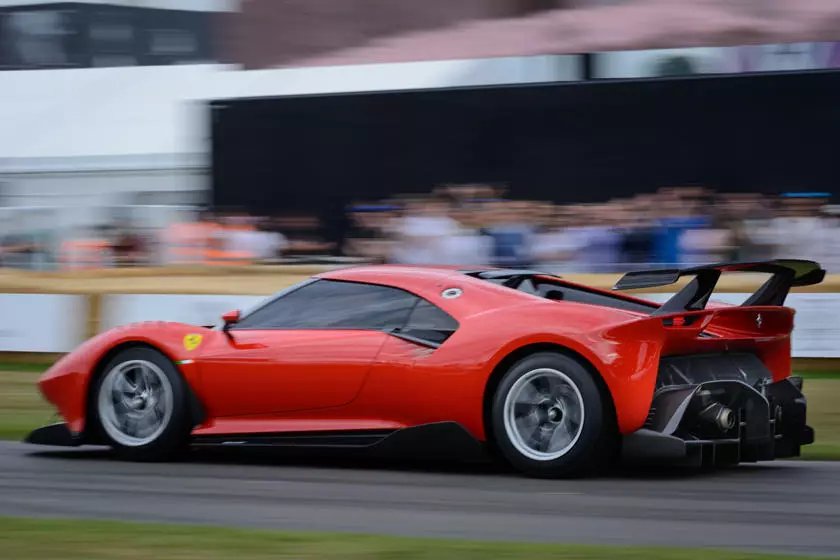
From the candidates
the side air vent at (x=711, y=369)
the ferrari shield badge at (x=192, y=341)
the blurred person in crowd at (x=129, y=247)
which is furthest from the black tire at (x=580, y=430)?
the blurred person in crowd at (x=129, y=247)

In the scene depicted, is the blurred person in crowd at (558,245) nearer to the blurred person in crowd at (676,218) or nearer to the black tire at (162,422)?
the blurred person in crowd at (676,218)

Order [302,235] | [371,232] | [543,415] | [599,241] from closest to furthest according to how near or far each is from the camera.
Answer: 1. [543,415]
2. [599,241]
3. [371,232]
4. [302,235]

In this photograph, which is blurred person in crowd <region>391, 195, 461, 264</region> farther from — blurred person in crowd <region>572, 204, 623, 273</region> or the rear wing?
the rear wing

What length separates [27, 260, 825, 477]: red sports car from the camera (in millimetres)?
6305

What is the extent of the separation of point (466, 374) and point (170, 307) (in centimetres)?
802

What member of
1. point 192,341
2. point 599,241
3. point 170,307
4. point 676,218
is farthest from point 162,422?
point 676,218

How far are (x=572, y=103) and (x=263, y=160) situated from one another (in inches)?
169

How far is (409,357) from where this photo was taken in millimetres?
6742

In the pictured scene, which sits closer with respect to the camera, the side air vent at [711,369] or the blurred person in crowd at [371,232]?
the side air vent at [711,369]

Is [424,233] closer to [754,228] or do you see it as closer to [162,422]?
[754,228]

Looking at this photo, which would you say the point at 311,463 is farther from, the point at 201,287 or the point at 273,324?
the point at 201,287

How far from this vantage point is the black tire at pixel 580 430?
6.25 metres

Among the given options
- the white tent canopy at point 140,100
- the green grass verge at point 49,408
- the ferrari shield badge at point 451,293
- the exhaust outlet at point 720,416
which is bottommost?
the green grass verge at point 49,408

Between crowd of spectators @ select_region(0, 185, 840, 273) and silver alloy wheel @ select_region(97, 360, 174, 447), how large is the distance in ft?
23.3
